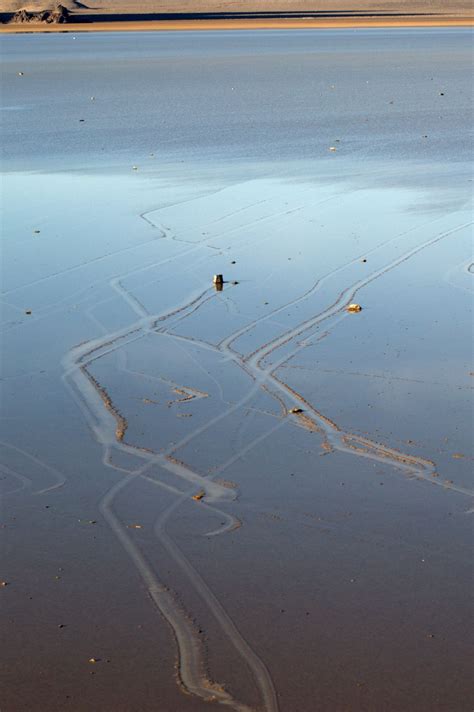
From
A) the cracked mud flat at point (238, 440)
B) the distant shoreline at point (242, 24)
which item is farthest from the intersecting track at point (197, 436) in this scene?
the distant shoreline at point (242, 24)

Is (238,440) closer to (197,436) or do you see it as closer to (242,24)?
(197,436)

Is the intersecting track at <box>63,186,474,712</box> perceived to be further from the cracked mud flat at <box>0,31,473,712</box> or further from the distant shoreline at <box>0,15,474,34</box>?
the distant shoreline at <box>0,15,474,34</box>

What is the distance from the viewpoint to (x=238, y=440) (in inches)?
290

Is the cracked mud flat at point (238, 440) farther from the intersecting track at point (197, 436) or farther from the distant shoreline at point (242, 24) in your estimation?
the distant shoreline at point (242, 24)

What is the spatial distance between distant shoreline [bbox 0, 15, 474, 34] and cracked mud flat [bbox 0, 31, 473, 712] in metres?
81.0

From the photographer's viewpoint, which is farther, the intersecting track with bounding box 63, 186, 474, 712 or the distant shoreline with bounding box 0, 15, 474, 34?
the distant shoreline with bounding box 0, 15, 474, 34

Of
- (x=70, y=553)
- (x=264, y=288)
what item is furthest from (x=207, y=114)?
(x=70, y=553)

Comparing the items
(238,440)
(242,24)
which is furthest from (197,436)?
(242,24)

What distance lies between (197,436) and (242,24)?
327ft

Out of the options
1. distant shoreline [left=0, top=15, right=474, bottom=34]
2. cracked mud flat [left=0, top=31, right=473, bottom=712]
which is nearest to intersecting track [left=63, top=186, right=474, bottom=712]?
cracked mud flat [left=0, top=31, right=473, bottom=712]

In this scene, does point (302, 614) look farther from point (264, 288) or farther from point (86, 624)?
point (264, 288)

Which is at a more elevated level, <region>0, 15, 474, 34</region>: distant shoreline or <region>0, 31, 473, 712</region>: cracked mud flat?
<region>0, 31, 473, 712</region>: cracked mud flat

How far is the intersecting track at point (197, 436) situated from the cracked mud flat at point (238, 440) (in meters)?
0.02

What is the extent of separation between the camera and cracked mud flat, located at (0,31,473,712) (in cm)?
494
